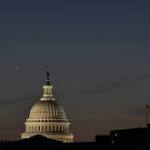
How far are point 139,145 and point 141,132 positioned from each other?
11.9 ft

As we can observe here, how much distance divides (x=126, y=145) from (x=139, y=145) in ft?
17.7

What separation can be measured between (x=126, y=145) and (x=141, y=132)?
3576 mm

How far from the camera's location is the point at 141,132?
644 ft

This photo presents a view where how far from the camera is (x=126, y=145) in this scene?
198 metres

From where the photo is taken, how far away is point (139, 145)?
7603 inches
